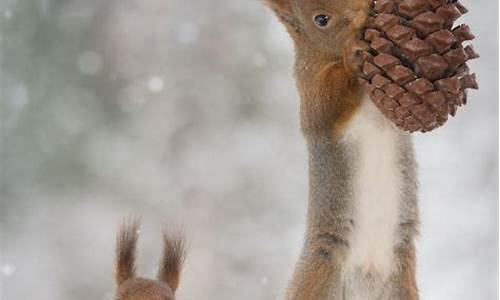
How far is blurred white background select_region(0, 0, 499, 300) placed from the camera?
256 cm

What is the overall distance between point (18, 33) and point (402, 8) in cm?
166

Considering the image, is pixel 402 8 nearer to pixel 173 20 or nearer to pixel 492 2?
pixel 492 2

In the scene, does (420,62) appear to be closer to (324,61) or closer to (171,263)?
(324,61)

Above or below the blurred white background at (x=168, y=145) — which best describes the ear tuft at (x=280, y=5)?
below

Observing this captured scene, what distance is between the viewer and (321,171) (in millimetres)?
1424

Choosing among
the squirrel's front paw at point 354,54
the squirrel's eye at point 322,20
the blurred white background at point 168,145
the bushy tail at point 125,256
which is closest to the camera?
the squirrel's front paw at point 354,54

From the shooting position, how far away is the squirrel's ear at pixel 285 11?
1.42m

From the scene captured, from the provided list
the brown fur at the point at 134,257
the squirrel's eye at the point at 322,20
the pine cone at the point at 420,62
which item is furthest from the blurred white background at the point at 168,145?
the pine cone at the point at 420,62

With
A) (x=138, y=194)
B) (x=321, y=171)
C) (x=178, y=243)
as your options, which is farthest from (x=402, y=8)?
(x=138, y=194)

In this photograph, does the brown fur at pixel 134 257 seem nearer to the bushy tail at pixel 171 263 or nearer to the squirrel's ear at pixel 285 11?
the bushy tail at pixel 171 263

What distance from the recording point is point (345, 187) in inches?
55.4

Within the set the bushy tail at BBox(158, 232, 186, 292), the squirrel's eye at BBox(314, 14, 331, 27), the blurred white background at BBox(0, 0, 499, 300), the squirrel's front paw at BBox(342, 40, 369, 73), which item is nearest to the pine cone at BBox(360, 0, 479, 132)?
the squirrel's front paw at BBox(342, 40, 369, 73)

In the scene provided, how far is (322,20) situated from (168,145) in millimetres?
1389

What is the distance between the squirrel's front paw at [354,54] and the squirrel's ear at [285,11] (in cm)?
14
